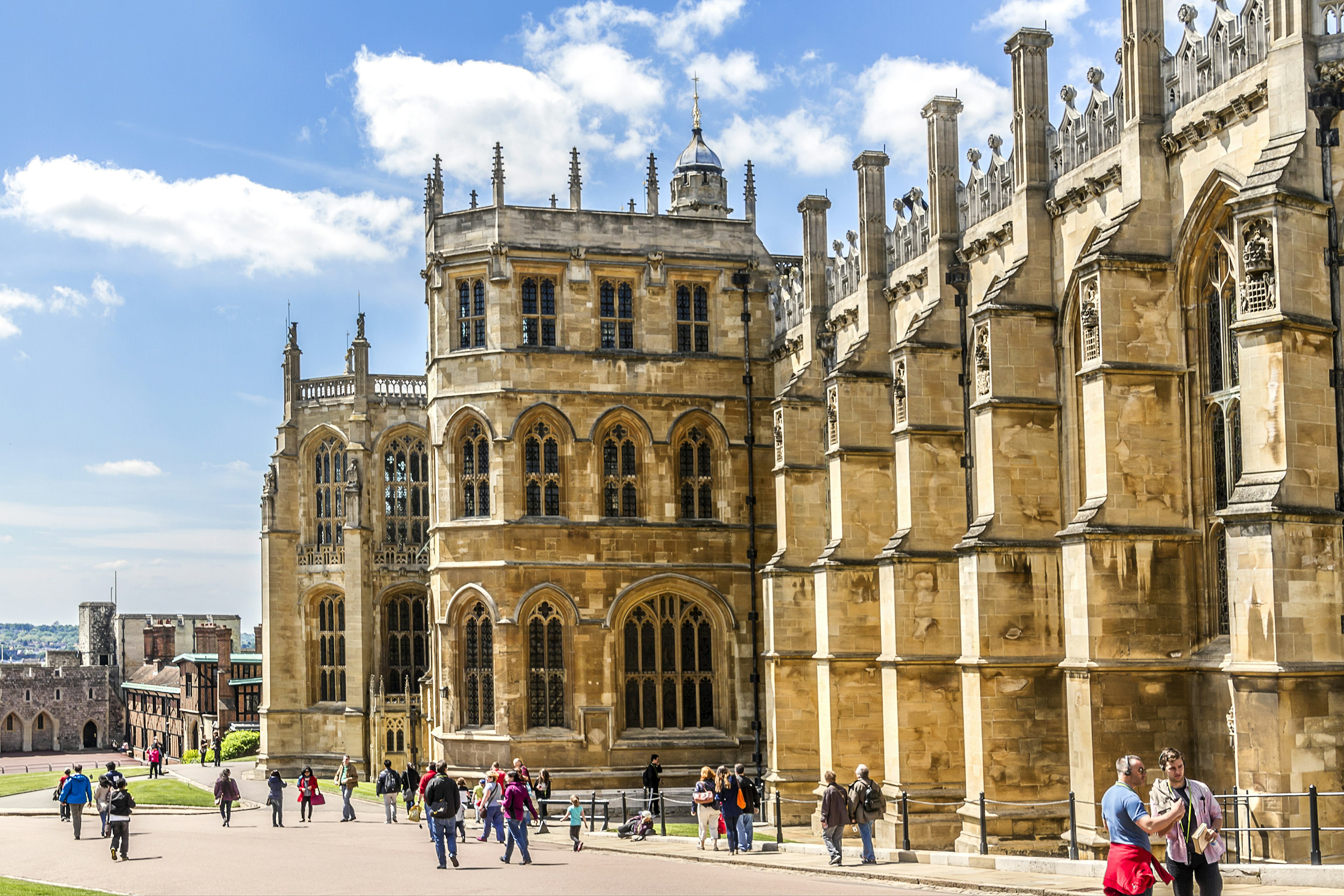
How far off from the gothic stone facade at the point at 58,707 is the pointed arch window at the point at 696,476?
73.8 meters

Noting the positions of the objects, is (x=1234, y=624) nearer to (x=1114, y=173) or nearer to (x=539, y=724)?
(x=1114, y=173)

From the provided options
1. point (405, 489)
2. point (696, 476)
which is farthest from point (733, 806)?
point (405, 489)

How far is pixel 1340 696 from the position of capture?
55.0 ft

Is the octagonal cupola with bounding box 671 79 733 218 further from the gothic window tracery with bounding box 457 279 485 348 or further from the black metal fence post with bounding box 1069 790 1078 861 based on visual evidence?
the black metal fence post with bounding box 1069 790 1078 861

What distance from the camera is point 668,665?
3353cm

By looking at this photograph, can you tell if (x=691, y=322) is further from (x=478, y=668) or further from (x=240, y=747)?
(x=240, y=747)

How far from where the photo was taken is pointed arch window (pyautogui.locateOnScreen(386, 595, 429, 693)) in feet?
153

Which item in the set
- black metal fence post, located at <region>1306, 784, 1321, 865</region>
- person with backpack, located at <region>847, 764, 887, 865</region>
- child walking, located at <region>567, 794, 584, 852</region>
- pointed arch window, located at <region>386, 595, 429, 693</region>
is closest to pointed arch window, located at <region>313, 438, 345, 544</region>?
pointed arch window, located at <region>386, 595, 429, 693</region>

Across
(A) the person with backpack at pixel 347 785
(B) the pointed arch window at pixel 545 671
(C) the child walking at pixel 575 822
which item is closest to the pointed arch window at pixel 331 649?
(A) the person with backpack at pixel 347 785

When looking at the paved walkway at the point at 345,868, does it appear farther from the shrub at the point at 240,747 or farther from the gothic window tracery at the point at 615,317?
the shrub at the point at 240,747

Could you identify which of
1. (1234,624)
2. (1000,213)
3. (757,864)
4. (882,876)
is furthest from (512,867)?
(1000,213)

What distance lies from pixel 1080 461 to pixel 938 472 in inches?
148

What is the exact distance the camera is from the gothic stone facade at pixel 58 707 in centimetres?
9381

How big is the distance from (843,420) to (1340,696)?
12624 millimetres
